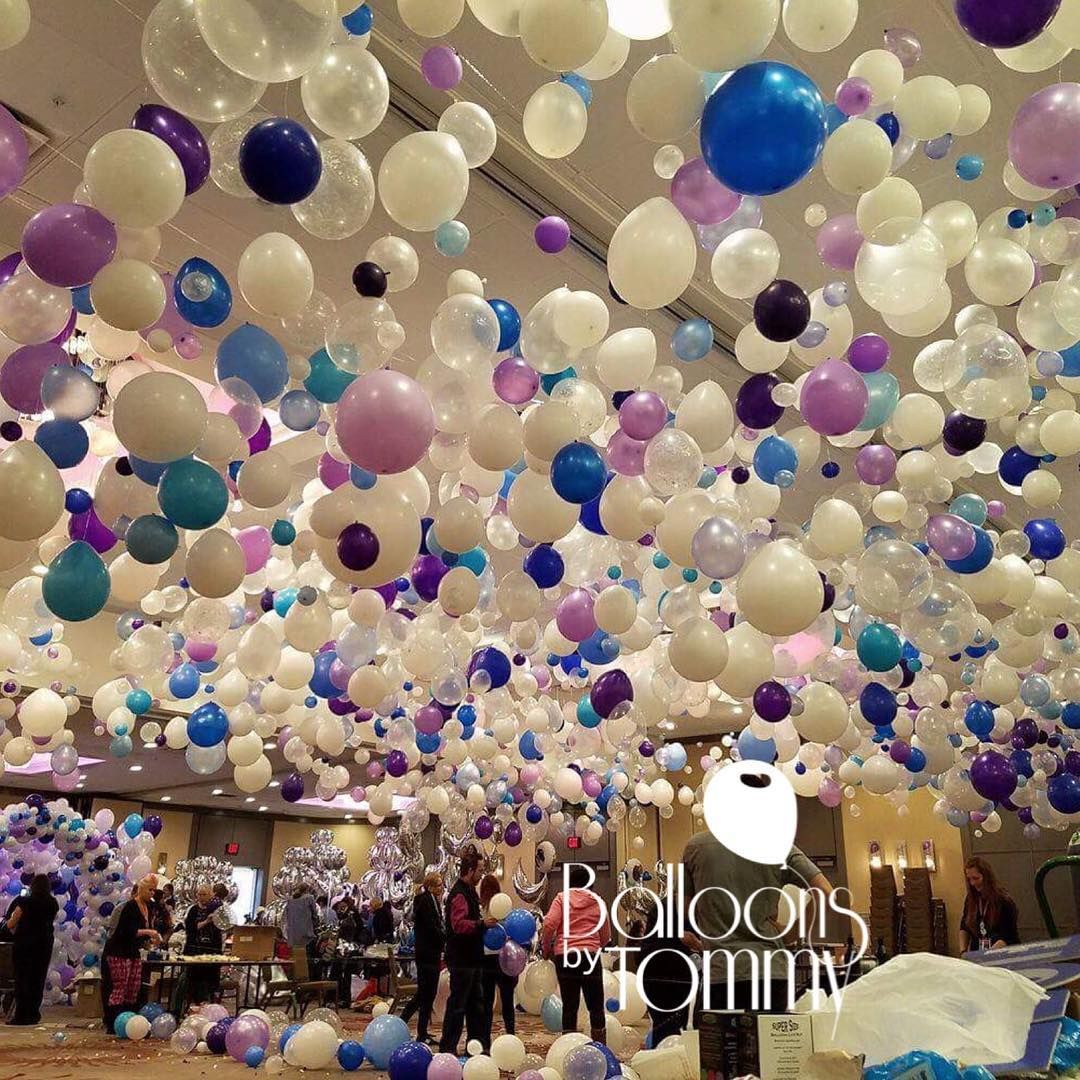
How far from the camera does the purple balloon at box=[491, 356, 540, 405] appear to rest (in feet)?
8.82

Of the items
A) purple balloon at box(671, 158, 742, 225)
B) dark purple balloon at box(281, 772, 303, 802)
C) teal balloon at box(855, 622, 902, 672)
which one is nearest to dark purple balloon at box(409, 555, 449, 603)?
teal balloon at box(855, 622, 902, 672)

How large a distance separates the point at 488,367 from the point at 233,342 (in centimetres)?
66

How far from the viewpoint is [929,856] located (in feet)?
36.1

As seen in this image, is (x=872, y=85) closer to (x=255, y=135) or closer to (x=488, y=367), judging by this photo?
(x=488, y=367)

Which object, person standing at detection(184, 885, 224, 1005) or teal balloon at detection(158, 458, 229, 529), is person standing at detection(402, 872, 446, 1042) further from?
teal balloon at detection(158, 458, 229, 529)

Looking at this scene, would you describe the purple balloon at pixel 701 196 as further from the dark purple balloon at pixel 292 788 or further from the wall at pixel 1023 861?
the wall at pixel 1023 861

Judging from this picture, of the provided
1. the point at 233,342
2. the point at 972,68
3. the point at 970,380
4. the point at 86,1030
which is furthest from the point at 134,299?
the point at 86,1030

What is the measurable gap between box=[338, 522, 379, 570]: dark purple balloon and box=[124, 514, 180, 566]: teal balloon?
1.27ft

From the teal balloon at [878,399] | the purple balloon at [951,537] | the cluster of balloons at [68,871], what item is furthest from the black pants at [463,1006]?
the cluster of balloons at [68,871]

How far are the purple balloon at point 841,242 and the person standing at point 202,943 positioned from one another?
7486mm

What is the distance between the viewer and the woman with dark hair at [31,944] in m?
7.21

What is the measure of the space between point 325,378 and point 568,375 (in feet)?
2.43

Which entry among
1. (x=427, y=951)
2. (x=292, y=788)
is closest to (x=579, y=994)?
(x=427, y=951)

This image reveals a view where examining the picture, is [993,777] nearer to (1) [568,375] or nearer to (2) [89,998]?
(1) [568,375]
